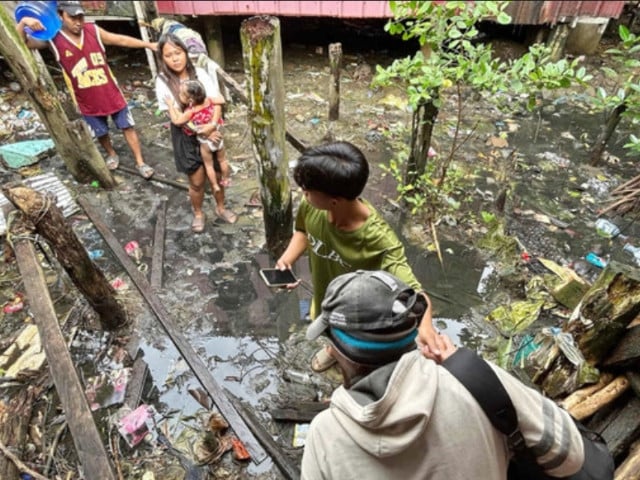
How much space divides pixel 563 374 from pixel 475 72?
2.11 m

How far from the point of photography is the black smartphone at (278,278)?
2.44 metres

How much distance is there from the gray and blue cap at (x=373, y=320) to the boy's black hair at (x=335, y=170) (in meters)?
0.70

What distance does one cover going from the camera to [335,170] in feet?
5.88

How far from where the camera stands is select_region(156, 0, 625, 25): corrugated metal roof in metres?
6.61

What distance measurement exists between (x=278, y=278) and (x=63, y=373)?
1201 mm

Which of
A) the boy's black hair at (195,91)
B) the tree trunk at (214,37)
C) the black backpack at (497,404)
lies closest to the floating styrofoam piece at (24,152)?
the boy's black hair at (195,91)

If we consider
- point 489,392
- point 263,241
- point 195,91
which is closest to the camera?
point 489,392

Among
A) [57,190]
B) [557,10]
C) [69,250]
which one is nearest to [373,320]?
[69,250]

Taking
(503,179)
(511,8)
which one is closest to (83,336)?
(503,179)

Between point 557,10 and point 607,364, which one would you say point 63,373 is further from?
point 557,10

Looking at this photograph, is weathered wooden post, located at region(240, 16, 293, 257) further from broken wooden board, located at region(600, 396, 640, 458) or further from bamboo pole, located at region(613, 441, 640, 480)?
bamboo pole, located at region(613, 441, 640, 480)

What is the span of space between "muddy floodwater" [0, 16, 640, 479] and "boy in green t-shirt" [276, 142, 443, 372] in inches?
48.3

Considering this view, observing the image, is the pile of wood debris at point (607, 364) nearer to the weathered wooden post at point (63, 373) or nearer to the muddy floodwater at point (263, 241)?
the muddy floodwater at point (263, 241)

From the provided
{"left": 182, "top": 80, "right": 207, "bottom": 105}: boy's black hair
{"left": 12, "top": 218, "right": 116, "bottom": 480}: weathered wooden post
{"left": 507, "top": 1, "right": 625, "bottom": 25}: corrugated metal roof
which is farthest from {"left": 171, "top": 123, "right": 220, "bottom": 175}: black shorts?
{"left": 507, "top": 1, "right": 625, "bottom": 25}: corrugated metal roof
